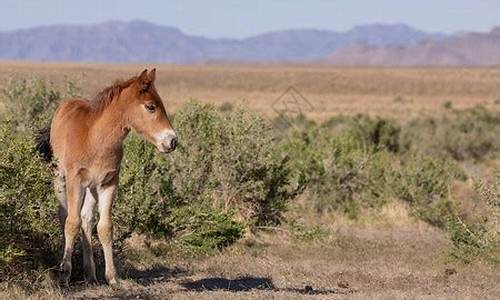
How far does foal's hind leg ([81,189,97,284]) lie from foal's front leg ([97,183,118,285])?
14 cm

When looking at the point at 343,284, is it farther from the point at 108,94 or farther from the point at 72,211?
the point at 108,94

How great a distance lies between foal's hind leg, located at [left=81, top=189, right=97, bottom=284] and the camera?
341 inches

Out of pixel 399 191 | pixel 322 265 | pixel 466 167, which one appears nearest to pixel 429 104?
pixel 466 167

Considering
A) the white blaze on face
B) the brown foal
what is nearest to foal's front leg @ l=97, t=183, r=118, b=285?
the brown foal

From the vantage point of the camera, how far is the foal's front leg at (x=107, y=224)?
27.7 feet

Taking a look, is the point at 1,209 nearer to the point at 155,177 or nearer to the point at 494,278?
the point at 155,177

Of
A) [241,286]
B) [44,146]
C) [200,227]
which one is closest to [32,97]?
[200,227]

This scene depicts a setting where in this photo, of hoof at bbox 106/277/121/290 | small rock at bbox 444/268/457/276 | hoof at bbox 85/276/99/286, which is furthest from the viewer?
small rock at bbox 444/268/457/276

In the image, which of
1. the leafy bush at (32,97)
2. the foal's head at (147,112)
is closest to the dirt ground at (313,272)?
the foal's head at (147,112)

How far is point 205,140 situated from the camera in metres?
13.6

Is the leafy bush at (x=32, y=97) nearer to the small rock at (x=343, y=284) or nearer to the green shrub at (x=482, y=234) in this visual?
the small rock at (x=343, y=284)

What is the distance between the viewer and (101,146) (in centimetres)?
840

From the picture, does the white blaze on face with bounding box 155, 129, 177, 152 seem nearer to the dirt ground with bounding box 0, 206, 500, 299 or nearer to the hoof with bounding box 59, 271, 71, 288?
the dirt ground with bounding box 0, 206, 500, 299

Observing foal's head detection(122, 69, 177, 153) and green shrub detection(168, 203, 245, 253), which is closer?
foal's head detection(122, 69, 177, 153)
